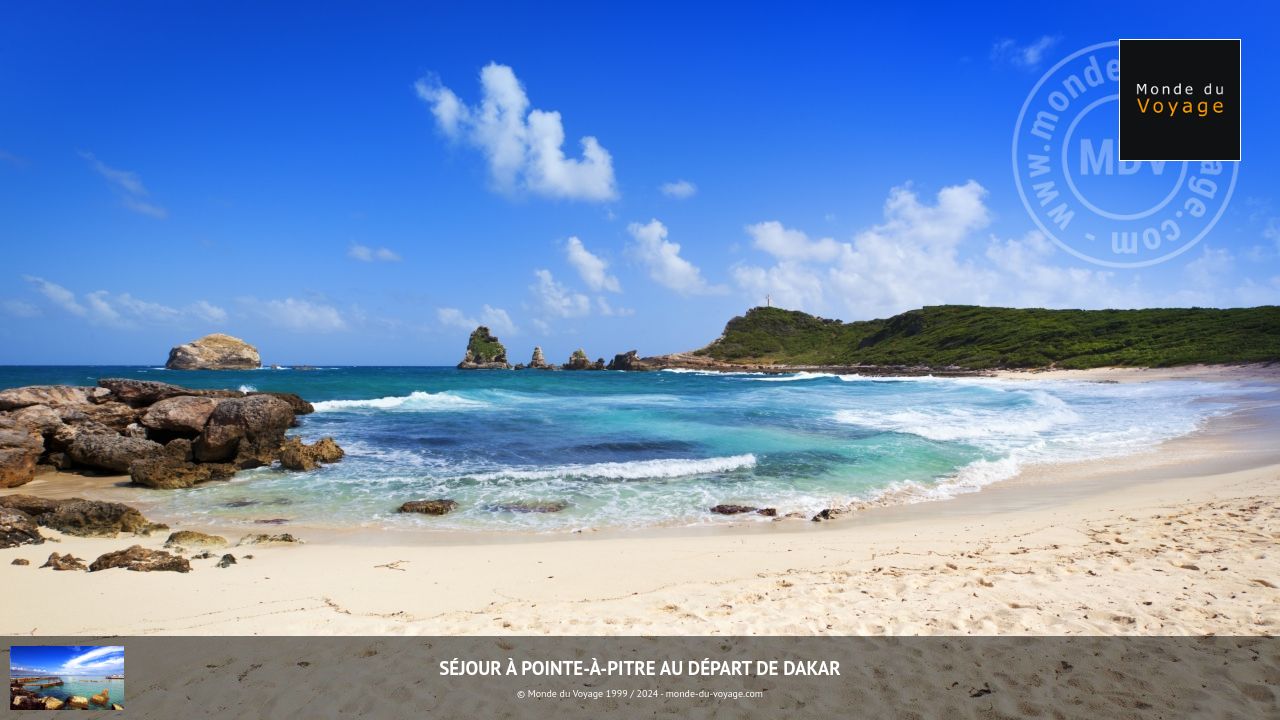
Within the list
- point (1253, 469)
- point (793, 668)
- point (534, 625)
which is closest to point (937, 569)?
point (793, 668)

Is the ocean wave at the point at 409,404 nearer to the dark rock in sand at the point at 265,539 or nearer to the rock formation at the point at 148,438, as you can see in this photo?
the rock formation at the point at 148,438

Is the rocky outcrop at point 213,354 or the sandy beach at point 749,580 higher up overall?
the rocky outcrop at point 213,354

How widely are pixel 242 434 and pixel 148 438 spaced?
2.58m

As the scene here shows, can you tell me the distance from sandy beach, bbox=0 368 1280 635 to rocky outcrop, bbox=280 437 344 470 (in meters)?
4.75

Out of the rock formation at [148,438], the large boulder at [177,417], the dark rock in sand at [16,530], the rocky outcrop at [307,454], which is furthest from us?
the large boulder at [177,417]

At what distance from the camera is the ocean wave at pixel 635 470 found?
40.9 ft

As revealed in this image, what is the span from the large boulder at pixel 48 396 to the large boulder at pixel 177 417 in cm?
294

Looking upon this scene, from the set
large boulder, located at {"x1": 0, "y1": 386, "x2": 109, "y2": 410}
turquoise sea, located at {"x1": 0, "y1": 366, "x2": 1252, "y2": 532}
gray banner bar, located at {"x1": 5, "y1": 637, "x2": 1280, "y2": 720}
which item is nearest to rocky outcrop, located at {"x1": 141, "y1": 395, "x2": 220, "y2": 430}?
turquoise sea, located at {"x1": 0, "y1": 366, "x2": 1252, "y2": 532}

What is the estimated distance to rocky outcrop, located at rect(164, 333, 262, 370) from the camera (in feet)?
287

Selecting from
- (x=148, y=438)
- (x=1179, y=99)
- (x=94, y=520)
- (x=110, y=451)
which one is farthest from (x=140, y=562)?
(x=1179, y=99)

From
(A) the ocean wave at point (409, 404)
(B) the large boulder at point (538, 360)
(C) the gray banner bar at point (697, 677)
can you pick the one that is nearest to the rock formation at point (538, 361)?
(B) the large boulder at point (538, 360)

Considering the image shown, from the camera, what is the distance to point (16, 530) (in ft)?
23.9

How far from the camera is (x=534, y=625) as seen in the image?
4848mm

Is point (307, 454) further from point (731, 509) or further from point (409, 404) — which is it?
point (409, 404)
